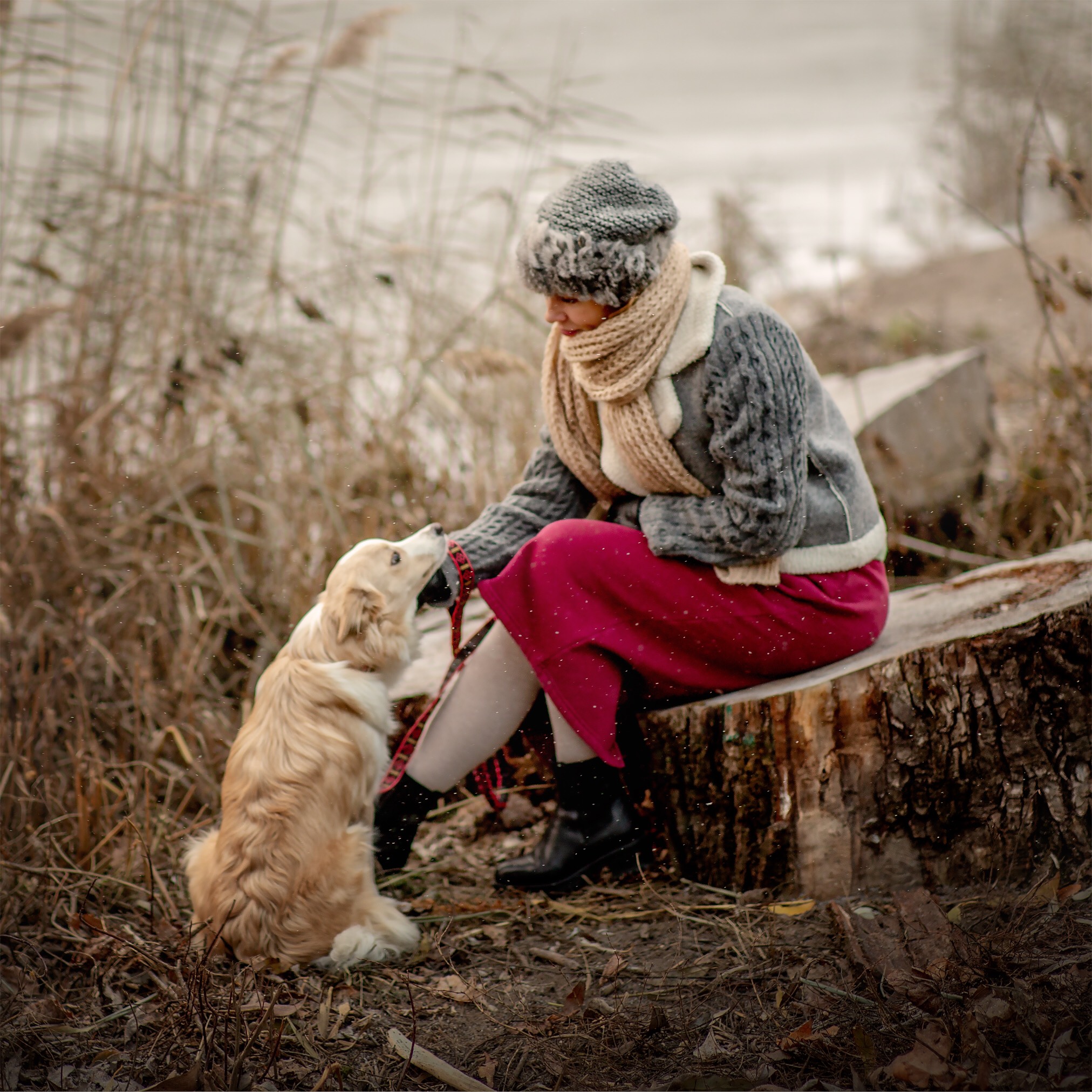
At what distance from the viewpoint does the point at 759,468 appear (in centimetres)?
238

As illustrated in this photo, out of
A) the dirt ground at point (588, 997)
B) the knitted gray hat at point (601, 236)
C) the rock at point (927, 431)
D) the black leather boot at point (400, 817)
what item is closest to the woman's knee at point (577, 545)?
the knitted gray hat at point (601, 236)

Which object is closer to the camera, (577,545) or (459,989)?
(459,989)

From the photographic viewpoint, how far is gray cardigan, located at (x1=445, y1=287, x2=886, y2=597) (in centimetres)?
238

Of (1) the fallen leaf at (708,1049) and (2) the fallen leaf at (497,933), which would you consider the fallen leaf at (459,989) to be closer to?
(2) the fallen leaf at (497,933)

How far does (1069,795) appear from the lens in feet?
7.89

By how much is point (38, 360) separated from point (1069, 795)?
3759 millimetres

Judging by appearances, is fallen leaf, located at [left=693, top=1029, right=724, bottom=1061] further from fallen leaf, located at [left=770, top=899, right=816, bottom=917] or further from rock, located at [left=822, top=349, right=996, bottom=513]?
rock, located at [left=822, top=349, right=996, bottom=513]

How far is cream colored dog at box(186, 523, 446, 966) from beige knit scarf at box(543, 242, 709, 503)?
0.48 metres

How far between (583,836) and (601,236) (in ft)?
4.76

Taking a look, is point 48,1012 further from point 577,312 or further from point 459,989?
point 577,312

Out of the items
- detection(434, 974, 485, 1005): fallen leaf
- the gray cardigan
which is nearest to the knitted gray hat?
the gray cardigan

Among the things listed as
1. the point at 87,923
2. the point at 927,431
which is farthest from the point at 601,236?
the point at 927,431

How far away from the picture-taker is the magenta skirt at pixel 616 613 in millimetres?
2484

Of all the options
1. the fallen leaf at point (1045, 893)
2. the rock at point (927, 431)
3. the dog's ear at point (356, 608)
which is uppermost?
the rock at point (927, 431)
